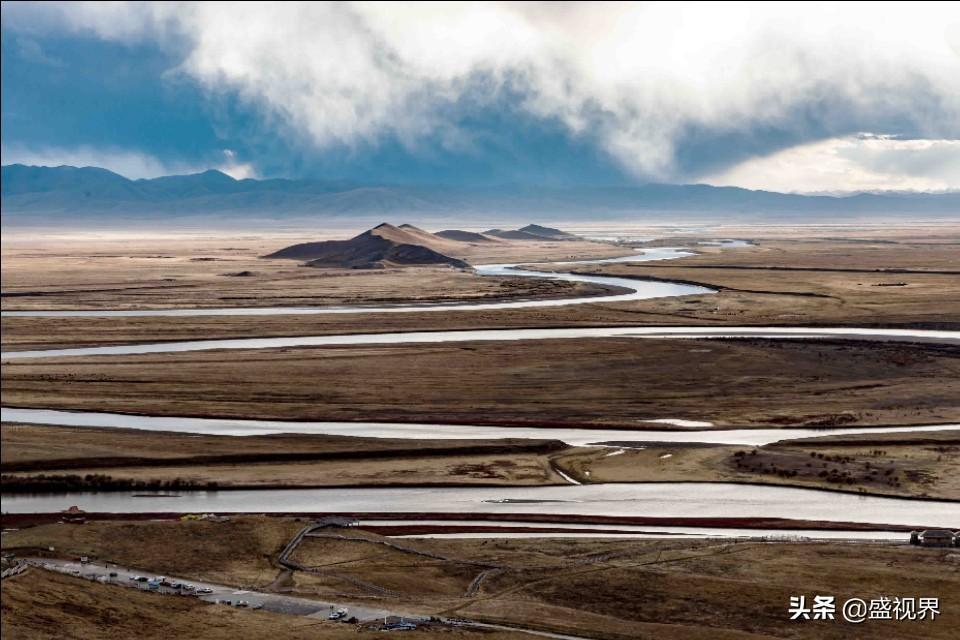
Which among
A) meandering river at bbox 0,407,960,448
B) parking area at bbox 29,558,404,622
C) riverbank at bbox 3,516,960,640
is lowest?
parking area at bbox 29,558,404,622

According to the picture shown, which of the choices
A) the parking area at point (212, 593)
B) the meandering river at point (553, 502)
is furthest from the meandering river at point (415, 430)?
the parking area at point (212, 593)

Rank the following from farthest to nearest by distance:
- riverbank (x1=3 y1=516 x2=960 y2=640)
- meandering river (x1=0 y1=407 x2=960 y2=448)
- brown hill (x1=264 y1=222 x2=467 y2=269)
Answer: brown hill (x1=264 y1=222 x2=467 y2=269), meandering river (x1=0 y1=407 x2=960 y2=448), riverbank (x1=3 y1=516 x2=960 y2=640)

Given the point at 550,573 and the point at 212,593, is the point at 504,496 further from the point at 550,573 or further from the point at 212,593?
the point at 212,593

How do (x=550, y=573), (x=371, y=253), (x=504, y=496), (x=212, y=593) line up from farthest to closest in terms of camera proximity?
(x=371, y=253) → (x=504, y=496) → (x=550, y=573) → (x=212, y=593)

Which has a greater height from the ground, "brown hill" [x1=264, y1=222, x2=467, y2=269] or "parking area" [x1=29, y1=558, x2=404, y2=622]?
"brown hill" [x1=264, y1=222, x2=467, y2=269]

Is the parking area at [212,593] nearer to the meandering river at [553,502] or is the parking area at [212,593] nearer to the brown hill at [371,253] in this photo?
the meandering river at [553,502]

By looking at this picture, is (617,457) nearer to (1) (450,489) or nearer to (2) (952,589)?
(1) (450,489)

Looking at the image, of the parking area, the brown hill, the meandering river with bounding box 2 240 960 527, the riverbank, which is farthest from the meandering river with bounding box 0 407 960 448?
the brown hill

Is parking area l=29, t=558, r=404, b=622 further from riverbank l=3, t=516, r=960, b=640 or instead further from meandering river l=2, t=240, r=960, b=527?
meandering river l=2, t=240, r=960, b=527

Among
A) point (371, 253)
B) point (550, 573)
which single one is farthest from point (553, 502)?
point (371, 253)
